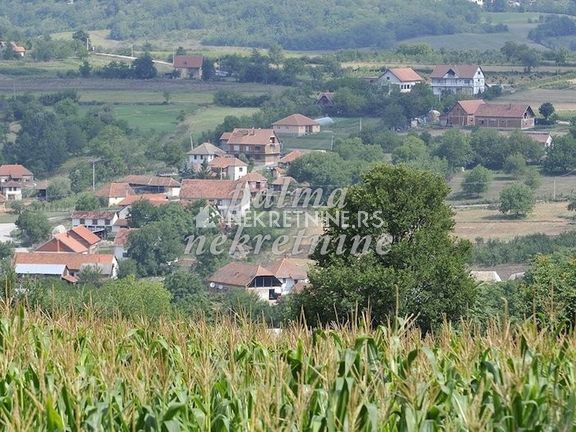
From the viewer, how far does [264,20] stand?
10344 cm

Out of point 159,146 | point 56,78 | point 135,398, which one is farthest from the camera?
point 56,78

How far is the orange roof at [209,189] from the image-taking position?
4254cm

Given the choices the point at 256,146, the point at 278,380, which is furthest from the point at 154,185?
the point at 278,380

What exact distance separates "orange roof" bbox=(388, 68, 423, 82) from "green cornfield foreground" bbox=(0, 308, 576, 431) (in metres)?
57.1

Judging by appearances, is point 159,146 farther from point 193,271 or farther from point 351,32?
point 351,32

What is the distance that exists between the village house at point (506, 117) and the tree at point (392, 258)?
39.1 meters

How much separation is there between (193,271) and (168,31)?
64.9 metres

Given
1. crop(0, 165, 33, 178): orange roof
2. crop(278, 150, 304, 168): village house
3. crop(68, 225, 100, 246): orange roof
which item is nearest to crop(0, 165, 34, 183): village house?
crop(0, 165, 33, 178): orange roof

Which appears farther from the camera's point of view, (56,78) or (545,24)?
(545,24)

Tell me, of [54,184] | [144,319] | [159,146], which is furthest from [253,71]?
[144,319]

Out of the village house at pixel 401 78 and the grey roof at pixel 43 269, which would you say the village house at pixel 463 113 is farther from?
the grey roof at pixel 43 269

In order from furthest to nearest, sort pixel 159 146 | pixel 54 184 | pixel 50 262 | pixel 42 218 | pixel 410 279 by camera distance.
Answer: pixel 159 146 → pixel 54 184 → pixel 42 218 → pixel 50 262 → pixel 410 279

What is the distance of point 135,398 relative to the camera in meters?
6.70

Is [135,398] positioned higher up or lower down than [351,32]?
higher up
